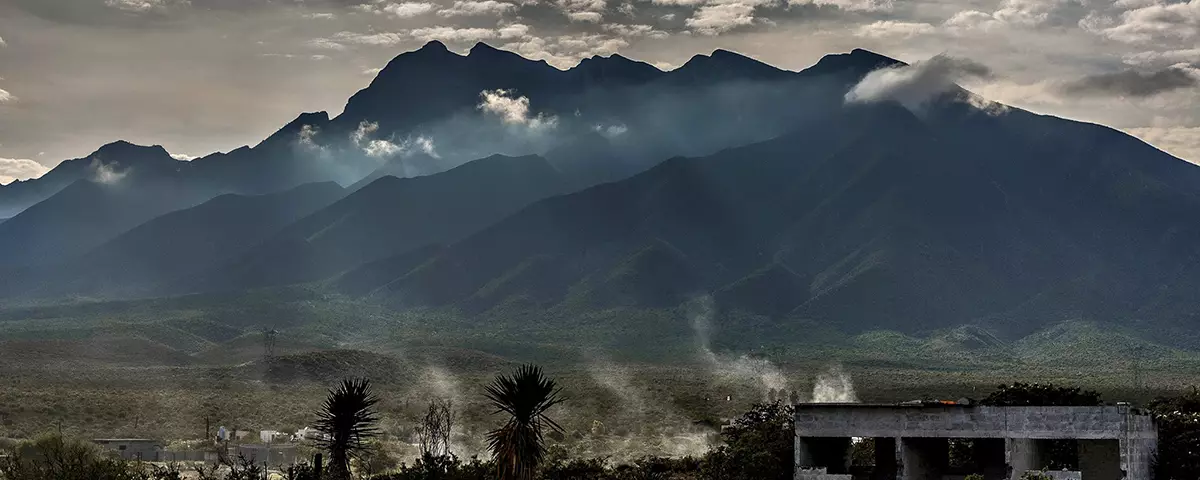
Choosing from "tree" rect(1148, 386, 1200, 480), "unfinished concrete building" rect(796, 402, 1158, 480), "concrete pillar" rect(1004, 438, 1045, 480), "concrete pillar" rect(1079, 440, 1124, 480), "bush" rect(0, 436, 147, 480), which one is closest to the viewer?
"unfinished concrete building" rect(796, 402, 1158, 480)

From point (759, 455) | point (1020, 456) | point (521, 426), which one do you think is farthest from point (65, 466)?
point (1020, 456)

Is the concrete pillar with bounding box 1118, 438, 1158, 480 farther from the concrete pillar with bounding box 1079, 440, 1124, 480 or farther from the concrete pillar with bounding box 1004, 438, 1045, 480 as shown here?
the concrete pillar with bounding box 1004, 438, 1045, 480

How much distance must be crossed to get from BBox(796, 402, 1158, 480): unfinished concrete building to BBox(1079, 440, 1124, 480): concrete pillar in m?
0.03

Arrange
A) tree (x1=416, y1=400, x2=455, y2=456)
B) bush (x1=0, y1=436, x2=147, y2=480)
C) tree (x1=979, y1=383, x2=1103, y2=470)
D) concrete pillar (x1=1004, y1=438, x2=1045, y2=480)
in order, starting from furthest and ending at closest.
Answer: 1. tree (x1=416, y1=400, x2=455, y2=456)
2. bush (x1=0, y1=436, x2=147, y2=480)
3. tree (x1=979, y1=383, x2=1103, y2=470)
4. concrete pillar (x1=1004, y1=438, x2=1045, y2=480)

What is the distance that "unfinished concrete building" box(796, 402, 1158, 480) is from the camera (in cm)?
4888

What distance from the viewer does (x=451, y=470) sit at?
2232 inches

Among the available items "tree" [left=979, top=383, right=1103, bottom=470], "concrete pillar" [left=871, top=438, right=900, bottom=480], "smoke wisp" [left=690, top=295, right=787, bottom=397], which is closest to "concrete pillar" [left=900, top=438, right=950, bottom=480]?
"concrete pillar" [left=871, top=438, right=900, bottom=480]

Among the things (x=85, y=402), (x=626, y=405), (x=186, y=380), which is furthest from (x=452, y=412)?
(x=186, y=380)

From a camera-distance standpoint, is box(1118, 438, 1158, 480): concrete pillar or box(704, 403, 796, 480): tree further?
box(704, 403, 796, 480): tree

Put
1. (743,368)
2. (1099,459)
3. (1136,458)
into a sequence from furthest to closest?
(743,368)
(1099,459)
(1136,458)

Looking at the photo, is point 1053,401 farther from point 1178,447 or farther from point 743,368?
point 743,368

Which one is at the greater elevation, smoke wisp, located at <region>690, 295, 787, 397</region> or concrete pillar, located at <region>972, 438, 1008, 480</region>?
smoke wisp, located at <region>690, 295, 787, 397</region>

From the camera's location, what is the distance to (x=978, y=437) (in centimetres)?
4997

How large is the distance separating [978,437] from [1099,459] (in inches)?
230
